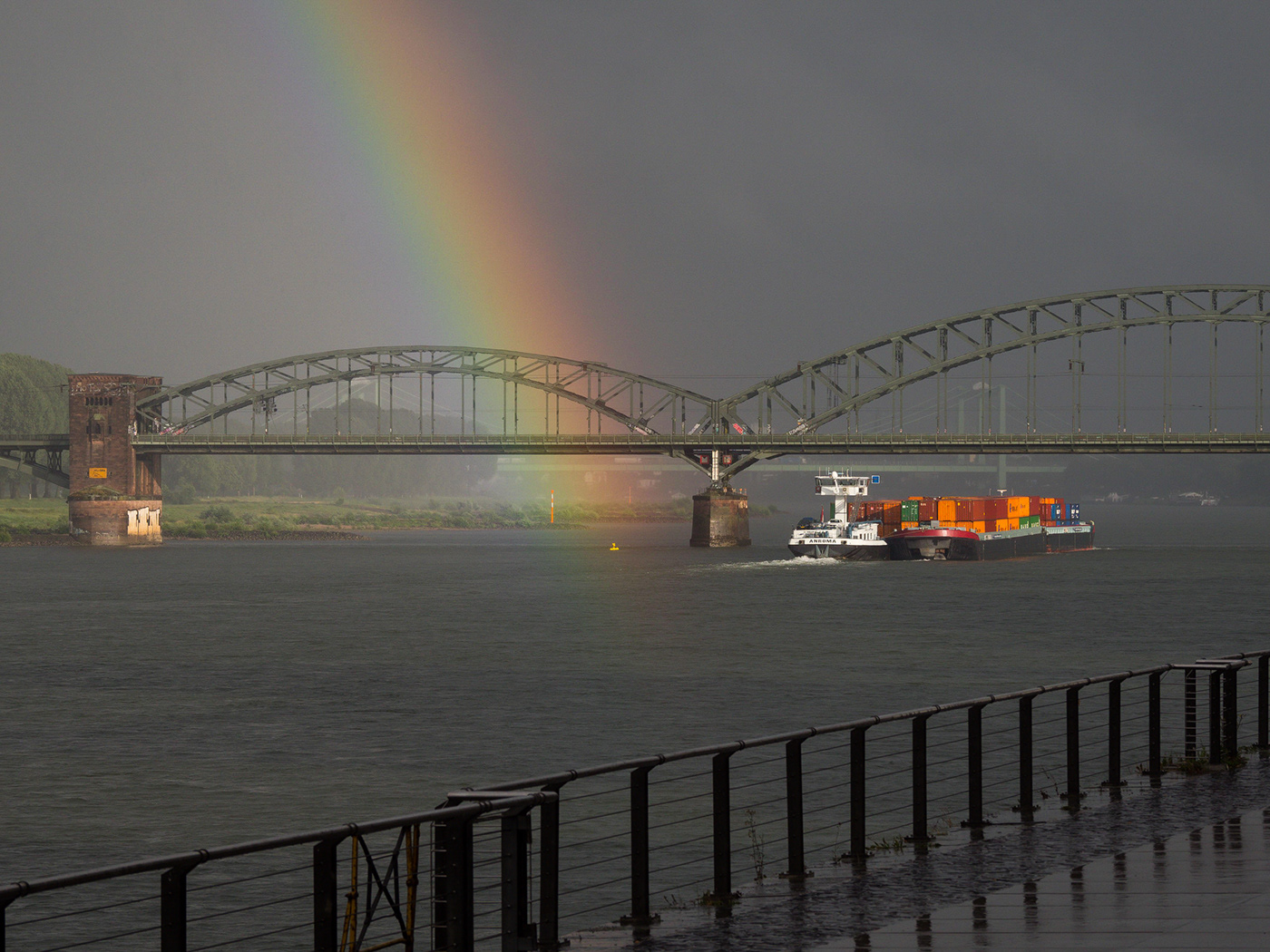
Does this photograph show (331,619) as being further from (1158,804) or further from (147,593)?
(1158,804)

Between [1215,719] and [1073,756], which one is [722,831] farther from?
[1215,719]

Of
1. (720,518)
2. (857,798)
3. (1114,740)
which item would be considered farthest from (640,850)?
(720,518)

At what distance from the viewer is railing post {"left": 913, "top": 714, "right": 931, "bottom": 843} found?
618 inches

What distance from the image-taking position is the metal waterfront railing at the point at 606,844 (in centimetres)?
1070

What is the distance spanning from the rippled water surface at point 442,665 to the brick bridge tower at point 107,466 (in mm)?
47600

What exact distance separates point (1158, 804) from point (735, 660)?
39.1 m

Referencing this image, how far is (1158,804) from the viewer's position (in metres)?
17.6

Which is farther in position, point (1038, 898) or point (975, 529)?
point (975, 529)

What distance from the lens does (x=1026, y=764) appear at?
17391 mm

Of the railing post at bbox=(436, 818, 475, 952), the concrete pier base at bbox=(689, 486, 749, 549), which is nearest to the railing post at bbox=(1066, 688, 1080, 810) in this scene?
the railing post at bbox=(436, 818, 475, 952)

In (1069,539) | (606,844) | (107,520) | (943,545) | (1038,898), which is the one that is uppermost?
(1038,898)

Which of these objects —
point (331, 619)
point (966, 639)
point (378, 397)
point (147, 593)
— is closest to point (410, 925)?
point (966, 639)

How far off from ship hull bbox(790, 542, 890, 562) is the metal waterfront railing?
351 ft

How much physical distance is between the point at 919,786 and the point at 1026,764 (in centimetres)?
211
